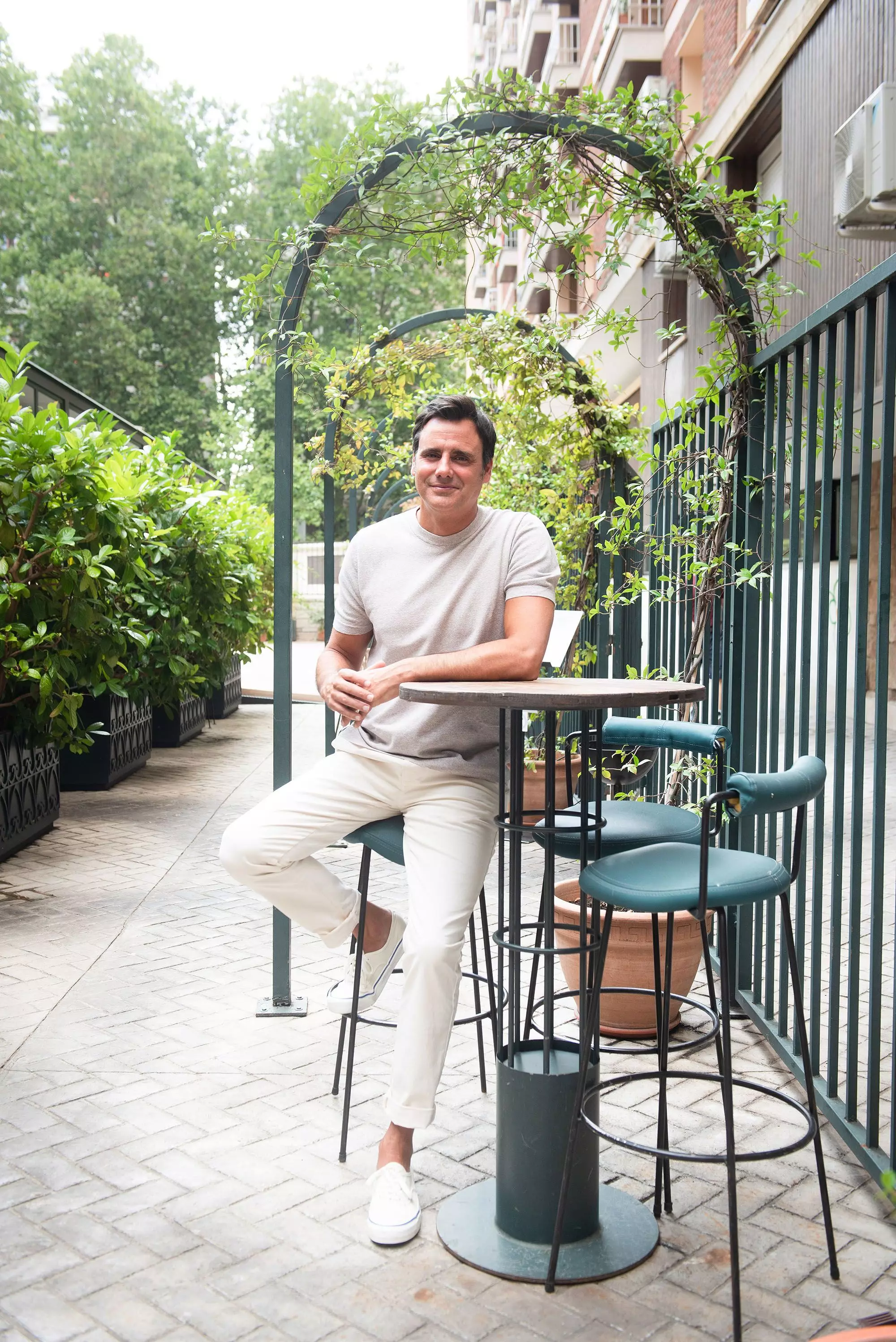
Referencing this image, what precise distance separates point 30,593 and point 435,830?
4267 millimetres

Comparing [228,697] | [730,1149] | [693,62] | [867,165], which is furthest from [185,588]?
[693,62]

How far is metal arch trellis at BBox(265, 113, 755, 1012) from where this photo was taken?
4164 millimetres

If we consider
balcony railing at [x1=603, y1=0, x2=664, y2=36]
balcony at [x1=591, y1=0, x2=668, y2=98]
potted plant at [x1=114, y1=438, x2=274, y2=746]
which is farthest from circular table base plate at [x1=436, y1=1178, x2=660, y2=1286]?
balcony railing at [x1=603, y1=0, x2=664, y2=36]

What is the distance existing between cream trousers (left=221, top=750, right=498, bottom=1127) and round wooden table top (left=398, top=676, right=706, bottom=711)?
0.44 m

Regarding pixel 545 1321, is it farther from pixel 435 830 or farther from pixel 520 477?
pixel 520 477

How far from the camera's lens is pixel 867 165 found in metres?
6.32

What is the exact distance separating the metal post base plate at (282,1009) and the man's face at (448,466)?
6.91 feet

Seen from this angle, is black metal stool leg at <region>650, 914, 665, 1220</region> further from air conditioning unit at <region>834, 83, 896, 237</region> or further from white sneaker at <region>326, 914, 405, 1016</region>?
air conditioning unit at <region>834, 83, 896, 237</region>

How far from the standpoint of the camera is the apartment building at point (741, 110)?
9406mm

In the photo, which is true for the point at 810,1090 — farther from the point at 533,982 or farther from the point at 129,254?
the point at 129,254

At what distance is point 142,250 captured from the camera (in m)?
40.1

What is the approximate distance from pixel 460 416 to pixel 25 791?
5002 millimetres

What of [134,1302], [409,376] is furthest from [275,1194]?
[409,376]

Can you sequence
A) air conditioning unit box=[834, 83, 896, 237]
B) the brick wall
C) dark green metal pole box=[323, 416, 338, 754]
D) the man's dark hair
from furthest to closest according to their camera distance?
1. the brick wall
2. dark green metal pole box=[323, 416, 338, 754]
3. air conditioning unit box=[834, 83, 896, 237]
4. the man's dark hair
